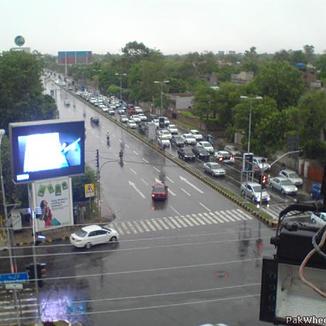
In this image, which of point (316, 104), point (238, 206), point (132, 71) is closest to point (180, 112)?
point (132, 71)

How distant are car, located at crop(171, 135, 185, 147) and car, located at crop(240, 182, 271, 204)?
1607cm

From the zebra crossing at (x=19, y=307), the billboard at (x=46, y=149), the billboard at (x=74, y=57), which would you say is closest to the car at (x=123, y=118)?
the billboard at (x=46, y=149)

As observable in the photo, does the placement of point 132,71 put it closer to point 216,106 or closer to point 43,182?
point 216,106

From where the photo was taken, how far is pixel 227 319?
573 inches

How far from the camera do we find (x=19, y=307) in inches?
621

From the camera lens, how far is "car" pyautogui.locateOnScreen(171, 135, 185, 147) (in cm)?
4584

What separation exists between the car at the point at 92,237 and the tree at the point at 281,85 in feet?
92.2

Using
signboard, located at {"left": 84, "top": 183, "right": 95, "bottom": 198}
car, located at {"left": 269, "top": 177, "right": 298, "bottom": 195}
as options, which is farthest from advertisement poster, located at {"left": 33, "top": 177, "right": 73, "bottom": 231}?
car, located at {"left": 269, "top": 177, "right": 298, "bottom": 195}

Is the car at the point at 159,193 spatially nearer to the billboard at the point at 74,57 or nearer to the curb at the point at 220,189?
the curb at the point at 220,189

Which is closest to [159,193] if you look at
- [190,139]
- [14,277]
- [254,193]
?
[254,193]

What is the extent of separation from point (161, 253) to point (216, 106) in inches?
1161

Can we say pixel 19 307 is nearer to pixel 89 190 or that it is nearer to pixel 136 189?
pixel 89 190

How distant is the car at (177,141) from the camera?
45844 millimetres

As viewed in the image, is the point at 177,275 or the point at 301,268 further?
the point at 177,275
